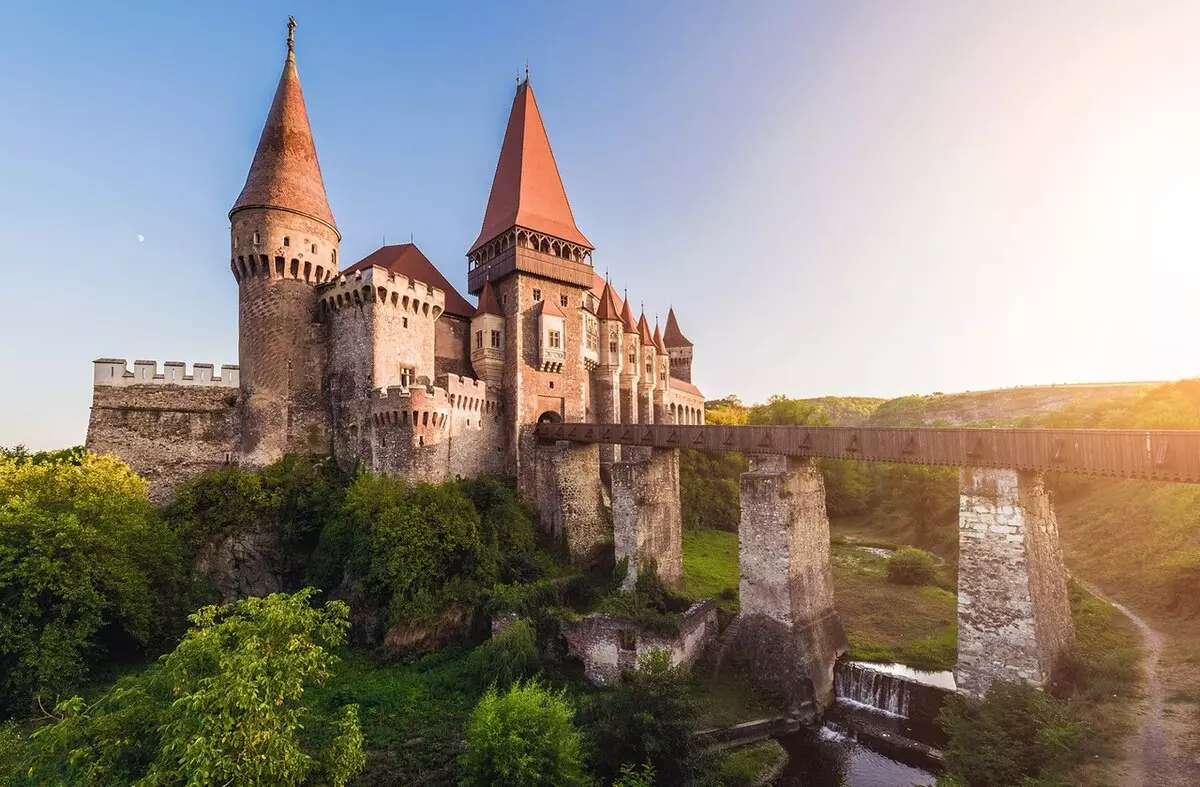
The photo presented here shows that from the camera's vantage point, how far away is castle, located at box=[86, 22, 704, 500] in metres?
23.5

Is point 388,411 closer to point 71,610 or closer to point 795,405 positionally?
point 71,610

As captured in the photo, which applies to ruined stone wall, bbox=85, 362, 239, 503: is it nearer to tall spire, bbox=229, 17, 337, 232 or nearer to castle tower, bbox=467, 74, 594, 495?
tall spire, bbox=229, 17, 337, 232

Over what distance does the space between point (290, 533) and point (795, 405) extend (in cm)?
3700

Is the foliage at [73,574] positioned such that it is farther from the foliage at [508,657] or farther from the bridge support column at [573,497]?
the bridge support column at [573,497]

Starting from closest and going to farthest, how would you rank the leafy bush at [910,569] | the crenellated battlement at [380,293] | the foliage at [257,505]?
1. the foliage at [257,505]
2. the crenellated battlement at [380,293]
3. the leafy bush at [910,569]

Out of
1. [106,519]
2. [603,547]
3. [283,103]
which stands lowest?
[603,547]

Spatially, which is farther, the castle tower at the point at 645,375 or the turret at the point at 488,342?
the castle tower at the point at 645,375

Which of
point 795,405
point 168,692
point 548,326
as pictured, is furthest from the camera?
point 795,405

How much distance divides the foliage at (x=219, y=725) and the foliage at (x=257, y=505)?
1295 cm

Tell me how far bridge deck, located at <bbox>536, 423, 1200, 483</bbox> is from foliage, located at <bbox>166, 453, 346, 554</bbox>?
16.4m

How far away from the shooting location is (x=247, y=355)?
2452cm

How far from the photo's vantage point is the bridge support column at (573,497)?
25516mm

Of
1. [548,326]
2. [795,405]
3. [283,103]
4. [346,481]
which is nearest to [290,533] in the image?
[346,481]

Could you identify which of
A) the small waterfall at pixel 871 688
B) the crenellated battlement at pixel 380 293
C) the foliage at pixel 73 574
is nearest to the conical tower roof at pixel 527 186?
the crenellated battlement at pixel 380 293
